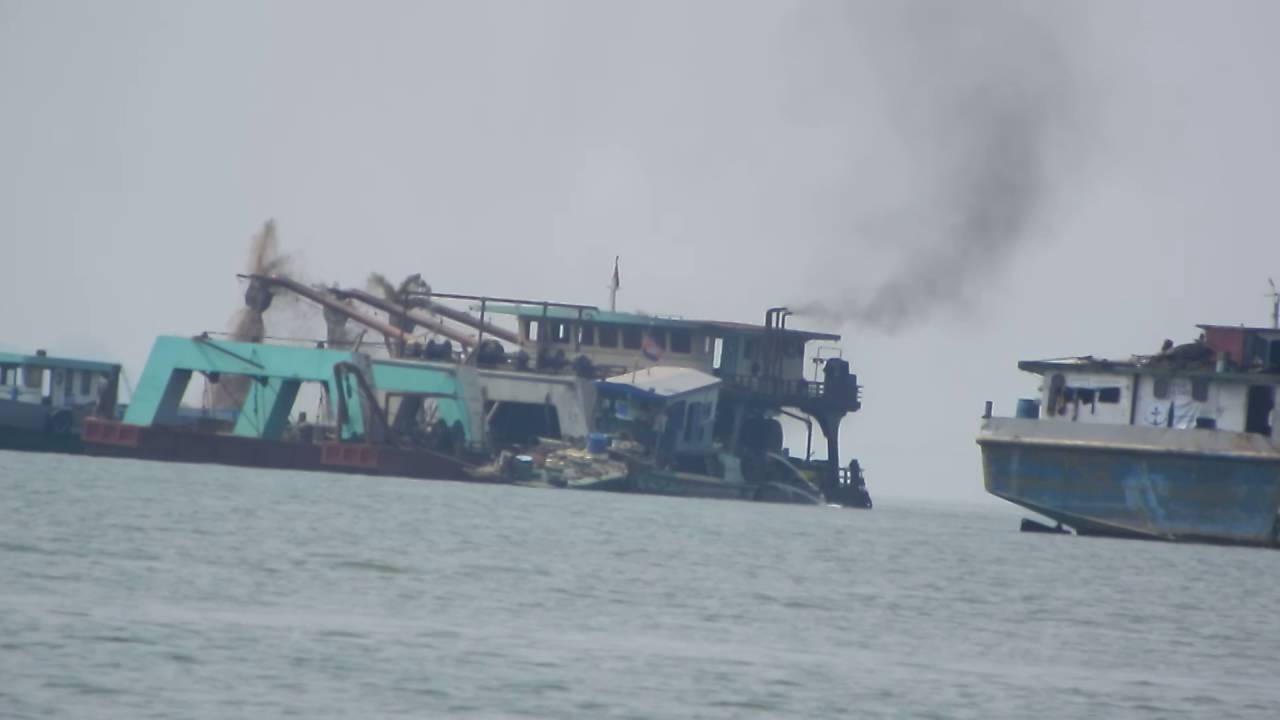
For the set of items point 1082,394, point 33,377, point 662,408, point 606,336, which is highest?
point 606,336

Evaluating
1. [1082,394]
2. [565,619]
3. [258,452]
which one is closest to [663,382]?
[258,452]

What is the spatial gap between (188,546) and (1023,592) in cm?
1337

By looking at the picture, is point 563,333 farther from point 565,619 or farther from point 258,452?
point 565,619

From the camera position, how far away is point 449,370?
67812 millimetres

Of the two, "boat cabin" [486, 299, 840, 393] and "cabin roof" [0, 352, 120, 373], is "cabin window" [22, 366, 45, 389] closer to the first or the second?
"cabin roof" [0, 352, 120, 373]

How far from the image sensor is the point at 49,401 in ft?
224

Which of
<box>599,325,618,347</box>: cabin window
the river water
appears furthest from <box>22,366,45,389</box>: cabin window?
the river water

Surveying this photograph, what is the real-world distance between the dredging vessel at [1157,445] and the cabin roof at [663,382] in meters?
19.2

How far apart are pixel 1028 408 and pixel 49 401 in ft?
98.9

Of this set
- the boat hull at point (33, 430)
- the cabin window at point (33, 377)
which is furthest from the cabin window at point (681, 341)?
the cabin window at point (33, 377)

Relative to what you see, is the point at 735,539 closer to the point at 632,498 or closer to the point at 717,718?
the point at 632,498

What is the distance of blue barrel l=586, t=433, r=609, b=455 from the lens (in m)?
66.9

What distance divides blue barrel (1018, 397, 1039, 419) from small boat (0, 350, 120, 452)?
27574mm

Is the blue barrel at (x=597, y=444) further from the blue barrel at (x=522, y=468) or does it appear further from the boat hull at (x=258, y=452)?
the boat hull at (x=258, y=452)
